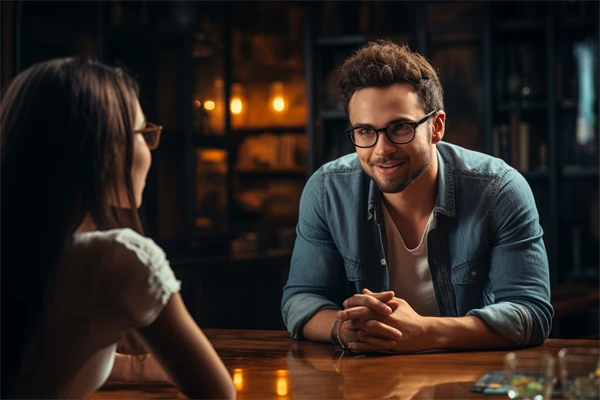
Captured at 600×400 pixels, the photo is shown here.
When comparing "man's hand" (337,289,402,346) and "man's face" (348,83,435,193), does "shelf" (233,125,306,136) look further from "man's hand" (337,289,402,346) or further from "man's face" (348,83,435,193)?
"man's hand" (337,289,402,346)

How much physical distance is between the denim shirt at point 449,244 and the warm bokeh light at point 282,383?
0.40 metres

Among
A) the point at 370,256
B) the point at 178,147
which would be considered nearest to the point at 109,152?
the point at 370,256

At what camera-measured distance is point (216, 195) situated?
422 cm

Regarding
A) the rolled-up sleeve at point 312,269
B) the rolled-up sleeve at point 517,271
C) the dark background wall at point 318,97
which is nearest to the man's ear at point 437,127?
the rolled-up sleeve at point 517,271

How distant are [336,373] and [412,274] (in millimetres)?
715

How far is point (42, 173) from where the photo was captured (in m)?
1.10

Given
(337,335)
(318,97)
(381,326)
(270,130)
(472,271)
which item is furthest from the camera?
(270,130)

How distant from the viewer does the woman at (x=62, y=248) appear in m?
1.09

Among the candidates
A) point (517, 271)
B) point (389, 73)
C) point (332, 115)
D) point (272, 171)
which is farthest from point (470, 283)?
point (272, 171)

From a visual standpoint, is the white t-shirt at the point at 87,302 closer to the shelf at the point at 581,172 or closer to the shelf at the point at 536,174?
the shelf at the point at 536,174

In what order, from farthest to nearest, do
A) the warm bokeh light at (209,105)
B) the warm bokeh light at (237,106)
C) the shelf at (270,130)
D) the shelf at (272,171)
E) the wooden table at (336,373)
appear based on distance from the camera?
the warm bokeh light at (237,106) < the shelf at (270,130) < the shelf at (272,171) < the warm bokeh light at (209,105) < the wooden table at (336,373)

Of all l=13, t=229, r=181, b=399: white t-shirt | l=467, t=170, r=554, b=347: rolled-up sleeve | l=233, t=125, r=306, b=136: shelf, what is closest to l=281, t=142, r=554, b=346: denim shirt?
l=467, t=170, r=554, b=347: rolled-up sleeve

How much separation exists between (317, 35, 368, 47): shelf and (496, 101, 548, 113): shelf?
0.94m

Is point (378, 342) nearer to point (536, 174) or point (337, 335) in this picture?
point (337, 335)
